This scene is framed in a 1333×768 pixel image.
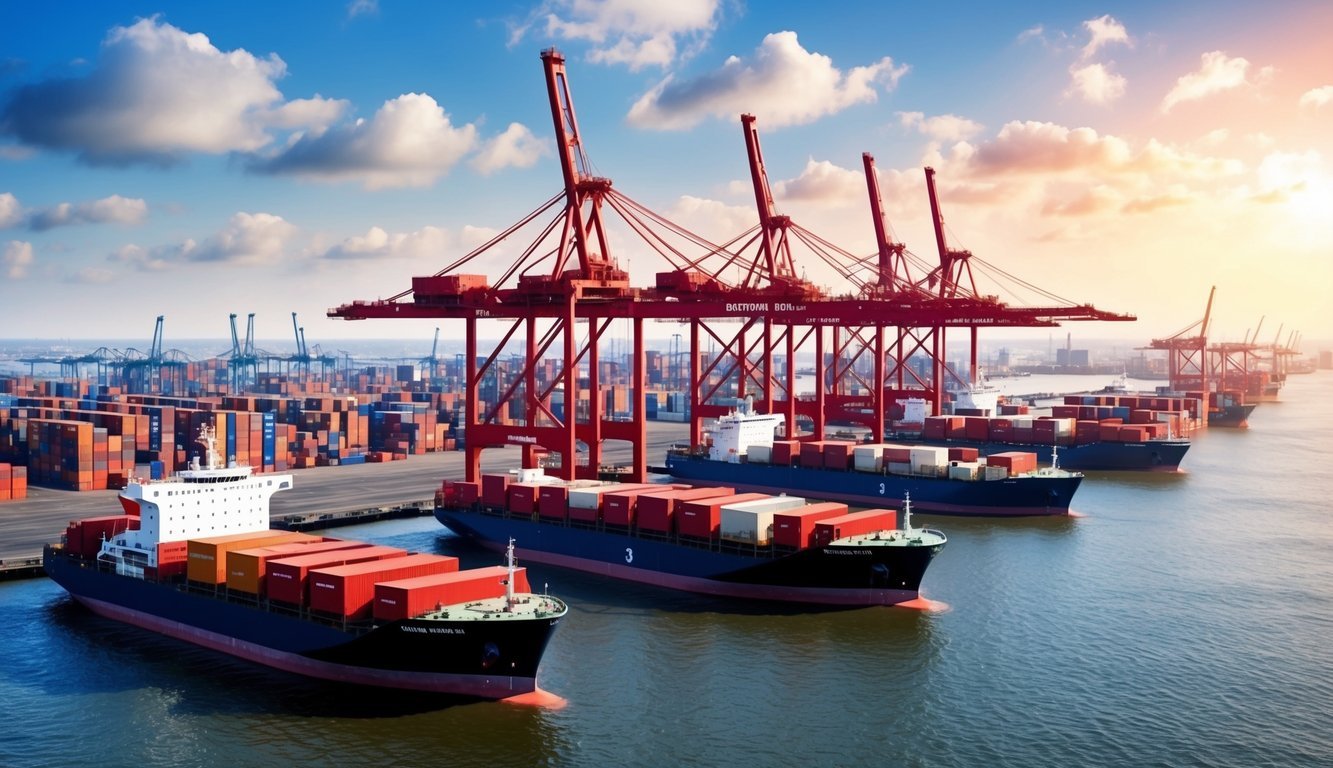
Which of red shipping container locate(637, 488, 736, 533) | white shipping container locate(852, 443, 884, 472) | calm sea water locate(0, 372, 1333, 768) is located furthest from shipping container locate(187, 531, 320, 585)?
white shipping container locate(852, 443, 884, 472)

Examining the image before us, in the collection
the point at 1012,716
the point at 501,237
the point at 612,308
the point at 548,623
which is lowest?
the point at 1012,716

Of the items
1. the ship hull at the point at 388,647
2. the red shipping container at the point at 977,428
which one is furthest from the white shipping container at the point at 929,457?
the ship hull at the point at 388,647

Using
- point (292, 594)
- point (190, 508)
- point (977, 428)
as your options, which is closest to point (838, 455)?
point (977, 428)

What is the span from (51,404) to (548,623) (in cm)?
8482

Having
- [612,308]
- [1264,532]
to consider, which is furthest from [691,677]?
[1264,532]

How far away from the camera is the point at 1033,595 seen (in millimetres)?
34562

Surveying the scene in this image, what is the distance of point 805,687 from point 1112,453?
167 feet

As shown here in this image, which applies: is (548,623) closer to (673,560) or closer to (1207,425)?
(673,560)

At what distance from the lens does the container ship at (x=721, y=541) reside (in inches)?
1315

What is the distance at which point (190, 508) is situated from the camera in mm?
32281

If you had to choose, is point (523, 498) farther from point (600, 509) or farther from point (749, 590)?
point (749, 590)

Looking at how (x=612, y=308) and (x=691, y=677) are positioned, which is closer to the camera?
(x=691, y=677)

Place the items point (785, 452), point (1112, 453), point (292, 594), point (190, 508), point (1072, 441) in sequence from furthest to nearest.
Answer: point (1072, 441) < point (1112, 453) < point (785, 452) < point (190, 508) < point (292, 594)

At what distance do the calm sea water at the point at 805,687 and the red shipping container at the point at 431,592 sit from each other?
2.17 m
